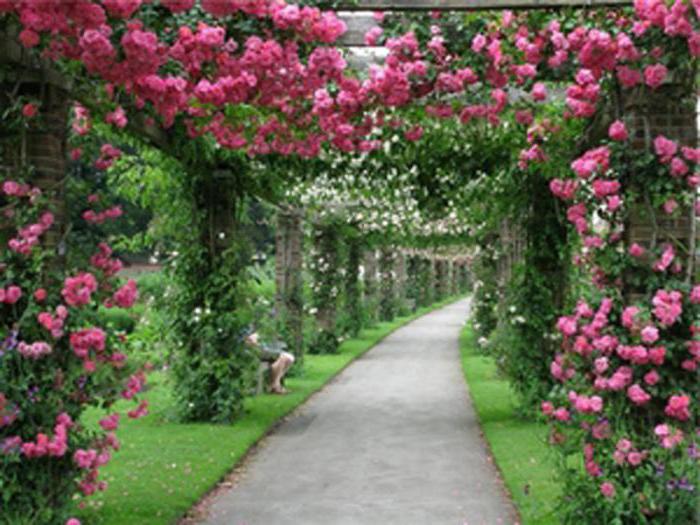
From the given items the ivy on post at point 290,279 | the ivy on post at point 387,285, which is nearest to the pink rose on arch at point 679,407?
the ivy on post at point 290,279

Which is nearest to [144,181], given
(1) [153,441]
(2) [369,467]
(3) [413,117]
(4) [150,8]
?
(1) [153,441]

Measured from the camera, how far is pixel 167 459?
26.2 feet

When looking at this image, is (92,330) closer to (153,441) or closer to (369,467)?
(369,467)

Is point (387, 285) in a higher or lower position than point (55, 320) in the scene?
lower

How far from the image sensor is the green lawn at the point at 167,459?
6.16 meters

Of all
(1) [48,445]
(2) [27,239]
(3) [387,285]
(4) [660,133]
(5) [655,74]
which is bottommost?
(1) [48,445]

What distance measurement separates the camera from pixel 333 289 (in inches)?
849

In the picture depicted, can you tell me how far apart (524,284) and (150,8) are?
690cm

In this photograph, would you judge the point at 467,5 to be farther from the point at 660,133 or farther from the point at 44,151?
the point at 44,151

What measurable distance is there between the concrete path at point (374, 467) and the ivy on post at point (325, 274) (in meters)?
7.16

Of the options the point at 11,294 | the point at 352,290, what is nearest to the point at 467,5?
the point at 11,294

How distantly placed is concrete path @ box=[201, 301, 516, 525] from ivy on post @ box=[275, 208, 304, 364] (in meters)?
2.41

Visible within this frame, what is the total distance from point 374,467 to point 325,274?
45.5ft

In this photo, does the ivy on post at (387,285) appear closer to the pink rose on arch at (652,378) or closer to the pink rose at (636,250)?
the pink rose at (636,250)
